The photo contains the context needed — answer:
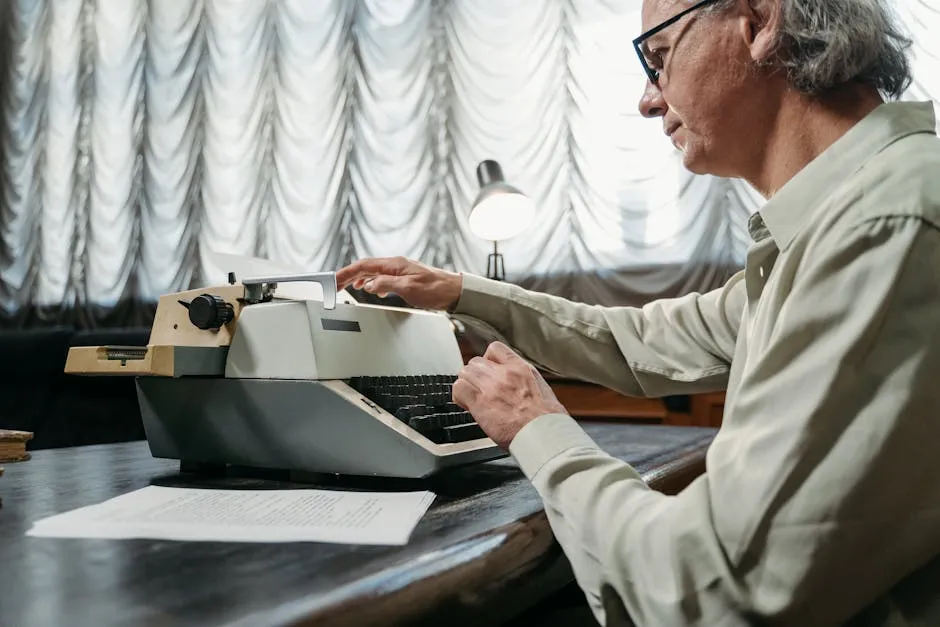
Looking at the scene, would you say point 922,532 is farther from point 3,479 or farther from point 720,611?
point 3,479

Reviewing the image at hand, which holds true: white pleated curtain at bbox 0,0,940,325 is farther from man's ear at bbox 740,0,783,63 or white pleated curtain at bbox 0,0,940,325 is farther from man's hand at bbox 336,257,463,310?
man's ear at bbox 740,0,783,63

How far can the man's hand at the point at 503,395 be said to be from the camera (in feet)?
2.68

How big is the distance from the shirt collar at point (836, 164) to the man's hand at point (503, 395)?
30 cm

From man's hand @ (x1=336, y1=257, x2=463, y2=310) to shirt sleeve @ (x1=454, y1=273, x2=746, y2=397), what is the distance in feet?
0.10

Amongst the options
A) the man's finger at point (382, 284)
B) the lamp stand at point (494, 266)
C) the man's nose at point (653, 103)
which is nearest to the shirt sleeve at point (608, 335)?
the man's finger at point (382, 284)

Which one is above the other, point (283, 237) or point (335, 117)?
point (335, 117)

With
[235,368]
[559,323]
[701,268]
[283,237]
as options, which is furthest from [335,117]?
[235,368]

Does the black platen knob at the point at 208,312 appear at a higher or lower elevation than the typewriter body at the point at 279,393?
higher

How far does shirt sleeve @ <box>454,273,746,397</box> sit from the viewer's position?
1355mm

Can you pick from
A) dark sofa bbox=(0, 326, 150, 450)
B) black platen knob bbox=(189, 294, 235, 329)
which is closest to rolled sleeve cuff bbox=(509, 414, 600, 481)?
black platen knob bbox=(189, 294, 235, 329)

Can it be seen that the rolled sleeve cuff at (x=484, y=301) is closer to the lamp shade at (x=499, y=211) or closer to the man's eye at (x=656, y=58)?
the man's eye at (x=656, y=58)

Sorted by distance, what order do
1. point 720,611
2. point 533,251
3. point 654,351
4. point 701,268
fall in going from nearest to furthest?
point 720,611
point 654,351
point 701,268
point 533,251

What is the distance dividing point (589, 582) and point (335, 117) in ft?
10.3

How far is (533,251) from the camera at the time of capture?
3.06 m
